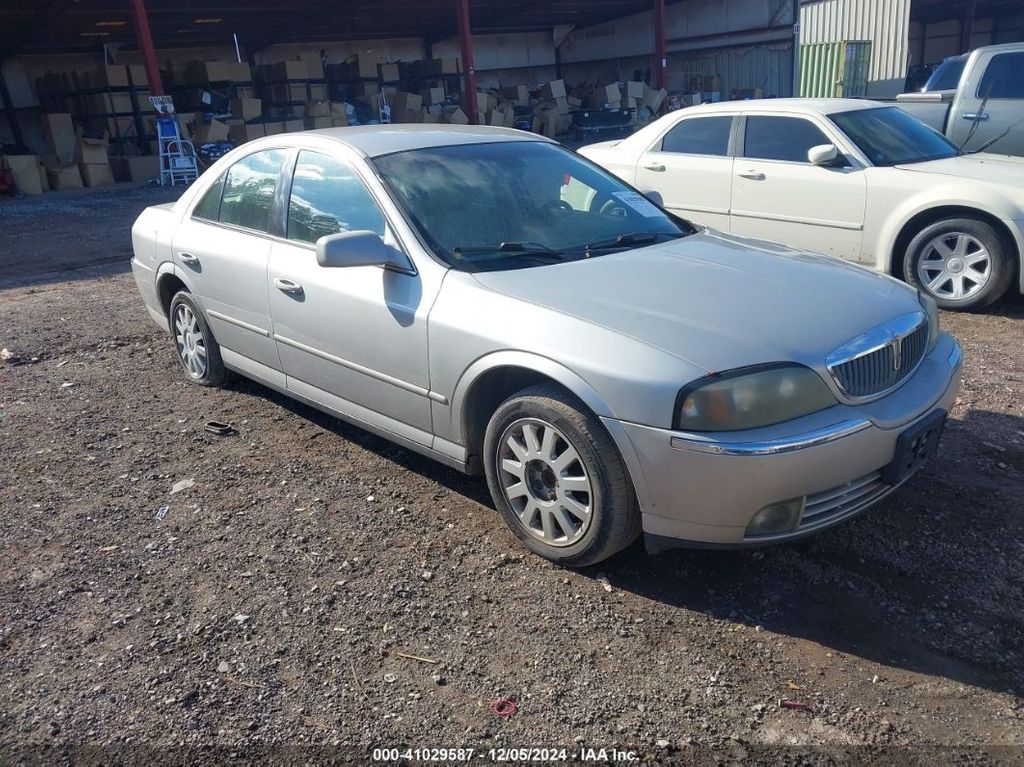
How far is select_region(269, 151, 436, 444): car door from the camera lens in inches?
144

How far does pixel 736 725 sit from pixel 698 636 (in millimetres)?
434

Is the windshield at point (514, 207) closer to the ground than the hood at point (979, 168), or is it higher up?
higher up

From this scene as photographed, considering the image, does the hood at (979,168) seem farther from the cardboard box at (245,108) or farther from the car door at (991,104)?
the cardboard box at (245,108)

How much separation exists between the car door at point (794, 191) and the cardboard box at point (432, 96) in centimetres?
1815

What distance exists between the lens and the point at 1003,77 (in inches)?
346

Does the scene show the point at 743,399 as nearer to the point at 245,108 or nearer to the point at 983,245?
the point at 983,245

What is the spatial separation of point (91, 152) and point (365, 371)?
17687 mm

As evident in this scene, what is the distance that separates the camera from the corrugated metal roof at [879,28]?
2006cm

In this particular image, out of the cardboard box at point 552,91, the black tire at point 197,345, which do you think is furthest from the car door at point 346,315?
the cardboard box at point 552,91

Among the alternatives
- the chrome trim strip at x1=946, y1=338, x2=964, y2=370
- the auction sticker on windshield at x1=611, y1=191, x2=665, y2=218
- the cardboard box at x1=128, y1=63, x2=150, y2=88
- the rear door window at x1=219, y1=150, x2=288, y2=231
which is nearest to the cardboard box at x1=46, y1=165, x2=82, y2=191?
the cardboard box at x1=128, y1=63, x2=150, y2=88

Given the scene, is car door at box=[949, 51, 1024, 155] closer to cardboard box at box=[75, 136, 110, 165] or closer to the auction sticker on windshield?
the auction sticker on windshield

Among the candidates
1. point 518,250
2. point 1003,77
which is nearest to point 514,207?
point 518,250

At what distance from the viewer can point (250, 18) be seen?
22.4 m

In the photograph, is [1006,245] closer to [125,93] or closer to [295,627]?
[295,627]
